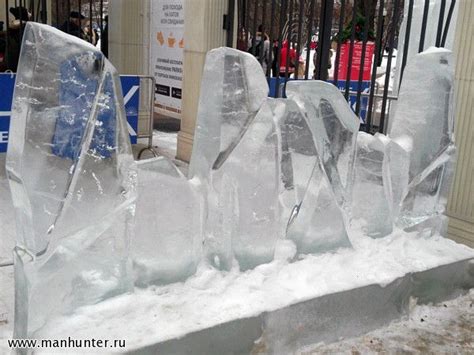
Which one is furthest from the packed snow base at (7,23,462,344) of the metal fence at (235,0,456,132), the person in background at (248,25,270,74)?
the person in background at (248,25,270,74)

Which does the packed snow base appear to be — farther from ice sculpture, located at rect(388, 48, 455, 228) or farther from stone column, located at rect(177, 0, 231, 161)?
stone column, located at rect(177, 0, 231, 161)

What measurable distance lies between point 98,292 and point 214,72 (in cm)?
116

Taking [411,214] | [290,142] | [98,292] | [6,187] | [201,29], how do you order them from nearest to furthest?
[98,292]
[290,142]
[411,214]
[6,187]
[201,29]

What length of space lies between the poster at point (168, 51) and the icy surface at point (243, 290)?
18.3 ft

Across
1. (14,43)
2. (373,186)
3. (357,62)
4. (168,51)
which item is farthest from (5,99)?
(357,62)

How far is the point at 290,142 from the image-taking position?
2.99 meters

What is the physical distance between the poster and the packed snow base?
5.23 metres

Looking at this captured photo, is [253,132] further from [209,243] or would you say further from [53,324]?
[53,324]

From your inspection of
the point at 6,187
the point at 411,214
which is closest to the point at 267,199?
the point at 411,214

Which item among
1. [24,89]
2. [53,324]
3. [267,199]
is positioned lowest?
[53,324]

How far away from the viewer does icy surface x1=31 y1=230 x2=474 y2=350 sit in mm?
2273

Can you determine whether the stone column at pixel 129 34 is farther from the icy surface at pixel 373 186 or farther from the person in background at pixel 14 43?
the icy surface at pixel 373 186

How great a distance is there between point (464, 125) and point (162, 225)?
8.59ft

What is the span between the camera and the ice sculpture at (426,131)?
3.33m
